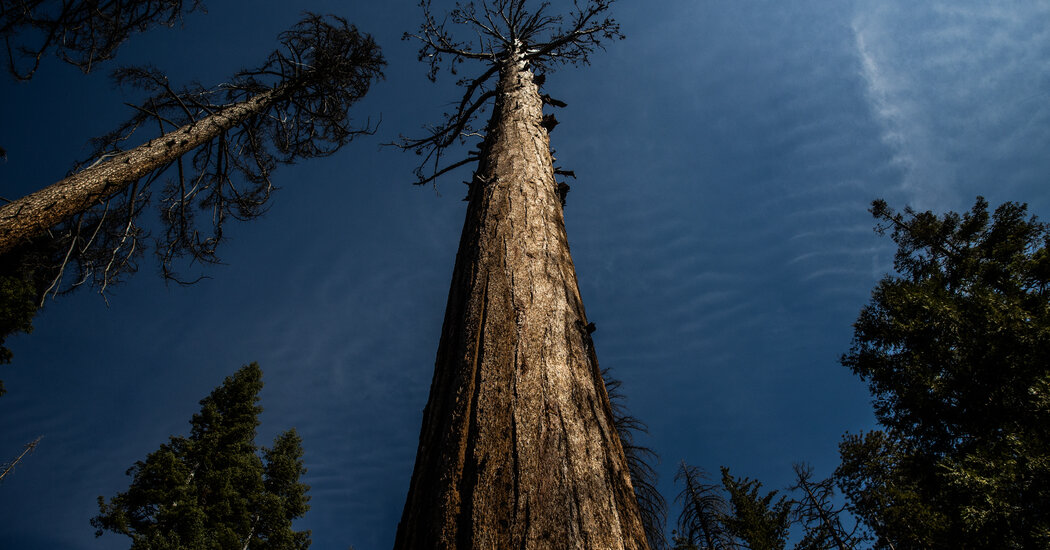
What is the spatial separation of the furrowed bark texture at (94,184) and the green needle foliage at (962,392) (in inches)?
532

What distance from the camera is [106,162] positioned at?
18.8ft

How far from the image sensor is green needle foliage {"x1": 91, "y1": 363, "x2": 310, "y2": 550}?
1063 centimetres

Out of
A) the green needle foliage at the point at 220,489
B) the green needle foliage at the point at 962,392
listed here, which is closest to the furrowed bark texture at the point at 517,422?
the green needle foliage at the point at 962,392

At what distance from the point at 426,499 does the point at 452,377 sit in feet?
1.45

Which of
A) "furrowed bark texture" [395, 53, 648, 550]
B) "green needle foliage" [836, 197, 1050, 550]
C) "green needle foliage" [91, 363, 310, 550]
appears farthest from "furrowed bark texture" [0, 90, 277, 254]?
"green needle foliage" [836, 197, 1050, 550]

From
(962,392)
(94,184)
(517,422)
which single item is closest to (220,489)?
(94,184)

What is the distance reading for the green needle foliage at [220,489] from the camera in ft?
34.9

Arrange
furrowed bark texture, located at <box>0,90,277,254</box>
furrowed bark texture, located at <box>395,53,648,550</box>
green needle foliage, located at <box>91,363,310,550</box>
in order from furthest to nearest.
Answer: green needle foliage, located at <box>91,363,310,550</box> < furrowed bark texture, located at <box>0,90,277,254</box> < furrowed bark texture, located at <box>395,53,648,550</box>

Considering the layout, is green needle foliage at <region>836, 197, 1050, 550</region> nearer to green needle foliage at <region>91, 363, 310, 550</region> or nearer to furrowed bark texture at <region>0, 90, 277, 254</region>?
furrowed bark texture at <region>0, 90, 277, 254</region>

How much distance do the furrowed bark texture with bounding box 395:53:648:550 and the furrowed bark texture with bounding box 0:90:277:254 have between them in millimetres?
6024

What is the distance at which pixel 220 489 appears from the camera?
39.3ft

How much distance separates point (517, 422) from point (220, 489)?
15.4 m

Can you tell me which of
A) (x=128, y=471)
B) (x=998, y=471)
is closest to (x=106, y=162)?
(x=128, y=471)

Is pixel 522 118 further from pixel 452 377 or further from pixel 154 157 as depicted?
pixel 154 157
